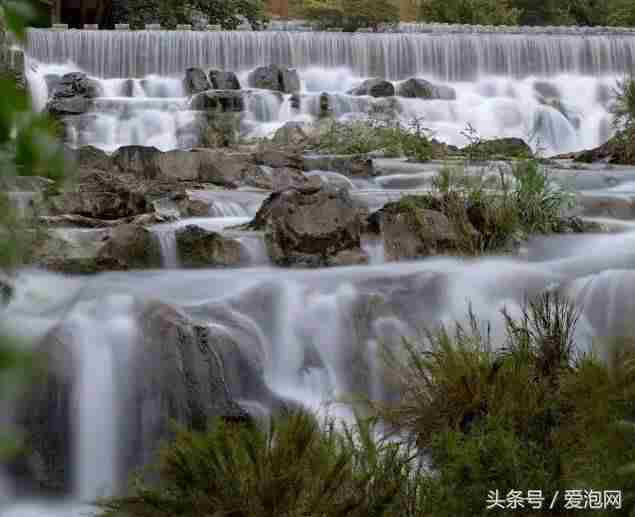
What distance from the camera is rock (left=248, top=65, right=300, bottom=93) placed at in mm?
16922

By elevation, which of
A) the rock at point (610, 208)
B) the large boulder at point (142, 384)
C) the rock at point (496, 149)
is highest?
the rock at point (496, 149)

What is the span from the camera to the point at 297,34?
19.4 m

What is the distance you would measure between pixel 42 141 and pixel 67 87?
15792 millimetres

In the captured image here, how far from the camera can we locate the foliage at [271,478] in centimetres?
312

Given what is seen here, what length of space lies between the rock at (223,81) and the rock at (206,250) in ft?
32.0

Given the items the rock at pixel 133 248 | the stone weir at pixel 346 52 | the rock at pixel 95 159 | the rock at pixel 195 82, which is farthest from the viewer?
the stone weir at pixel 346 52

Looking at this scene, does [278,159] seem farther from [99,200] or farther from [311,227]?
[311,227]

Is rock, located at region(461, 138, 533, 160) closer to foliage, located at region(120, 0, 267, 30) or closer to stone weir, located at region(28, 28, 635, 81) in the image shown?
stone weir, located at region(28, 28, 635, 81)

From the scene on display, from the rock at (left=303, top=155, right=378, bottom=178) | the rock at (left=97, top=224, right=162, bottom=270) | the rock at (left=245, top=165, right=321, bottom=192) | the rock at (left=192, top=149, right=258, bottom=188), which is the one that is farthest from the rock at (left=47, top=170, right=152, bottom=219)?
the rock at (left=303, top=155, right=378, bottom=178)

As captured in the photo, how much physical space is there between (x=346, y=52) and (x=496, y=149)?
7703 mm

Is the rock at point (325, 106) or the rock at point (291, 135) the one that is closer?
the rock at point (291, 135)

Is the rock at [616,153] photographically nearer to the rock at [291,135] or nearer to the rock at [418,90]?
the rock at [291,135]

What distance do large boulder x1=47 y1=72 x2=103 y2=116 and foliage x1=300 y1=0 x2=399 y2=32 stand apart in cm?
956

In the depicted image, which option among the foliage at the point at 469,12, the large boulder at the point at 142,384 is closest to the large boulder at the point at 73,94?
the large boulder at the point at 142,384
